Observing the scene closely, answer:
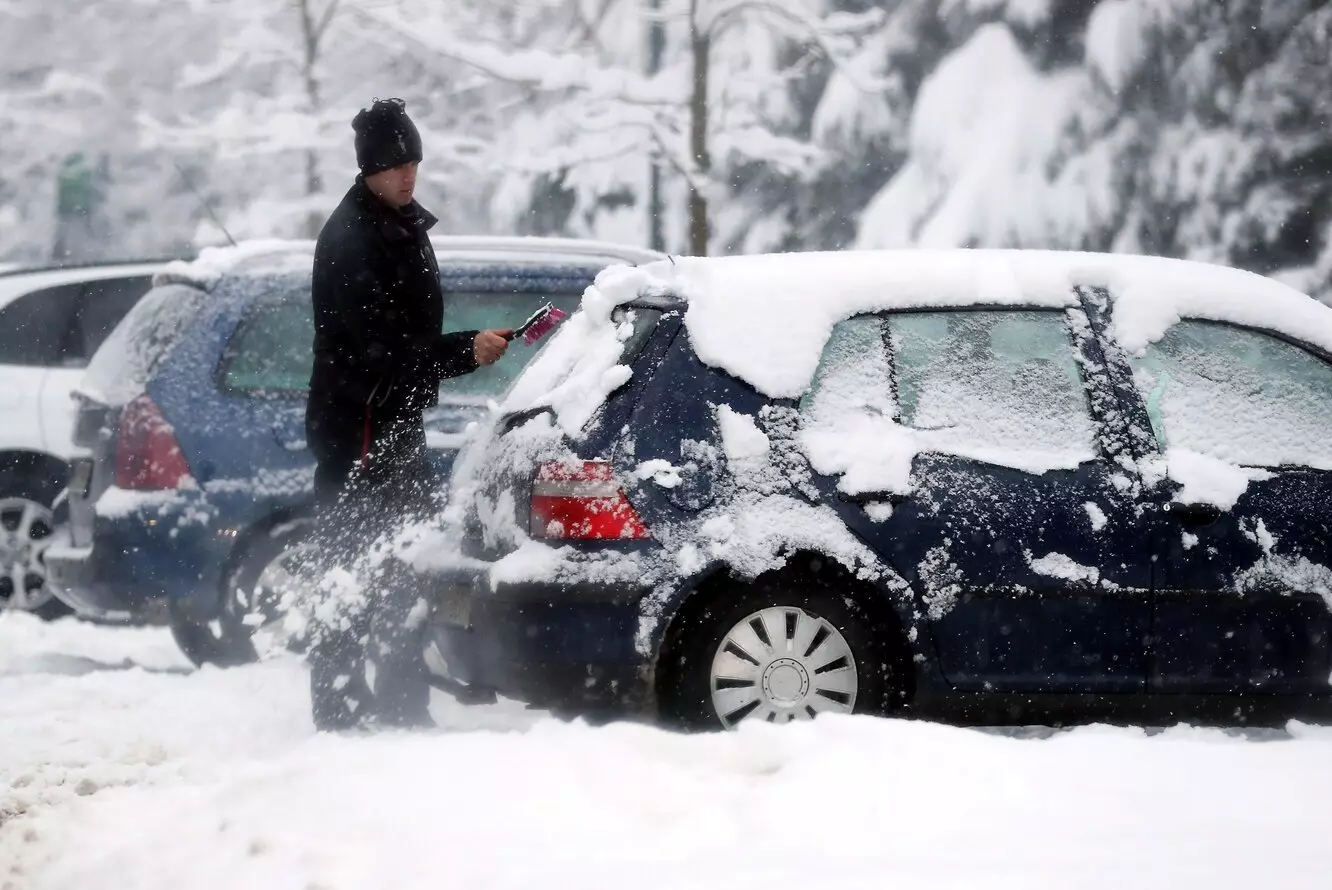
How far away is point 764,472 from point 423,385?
1.39 m

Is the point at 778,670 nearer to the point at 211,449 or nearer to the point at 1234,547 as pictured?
the point at 1234,547

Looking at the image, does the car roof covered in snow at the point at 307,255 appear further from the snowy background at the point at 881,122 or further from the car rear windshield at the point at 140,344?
the snowy background at the point at 881,122

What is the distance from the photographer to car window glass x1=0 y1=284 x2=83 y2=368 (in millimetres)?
9797

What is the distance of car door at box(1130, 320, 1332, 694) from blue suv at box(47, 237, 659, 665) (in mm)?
3066

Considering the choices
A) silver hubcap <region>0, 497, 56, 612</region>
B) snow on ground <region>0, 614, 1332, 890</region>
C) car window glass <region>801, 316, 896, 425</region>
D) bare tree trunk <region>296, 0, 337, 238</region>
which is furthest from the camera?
bare tree trunk <region>296, 0, 337, 238</region>

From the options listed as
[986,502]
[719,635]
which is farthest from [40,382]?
[986,502]

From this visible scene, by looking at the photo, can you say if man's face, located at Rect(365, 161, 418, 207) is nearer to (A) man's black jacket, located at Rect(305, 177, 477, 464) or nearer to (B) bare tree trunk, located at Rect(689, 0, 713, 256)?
(A) man's black jacket, located at Rect(305, 177, 477, 464)

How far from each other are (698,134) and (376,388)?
9.25m

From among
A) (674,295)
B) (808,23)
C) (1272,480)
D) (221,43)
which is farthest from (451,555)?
(221,43)

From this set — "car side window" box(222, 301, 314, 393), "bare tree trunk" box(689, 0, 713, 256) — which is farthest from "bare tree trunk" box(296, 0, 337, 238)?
"car side window" box(222, 301, 314, 393)

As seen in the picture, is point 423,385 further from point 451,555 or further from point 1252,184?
point 1252,184

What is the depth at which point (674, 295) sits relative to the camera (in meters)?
5.41

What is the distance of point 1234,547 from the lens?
5297 mm

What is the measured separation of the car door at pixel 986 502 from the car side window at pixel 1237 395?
270 millimetres
